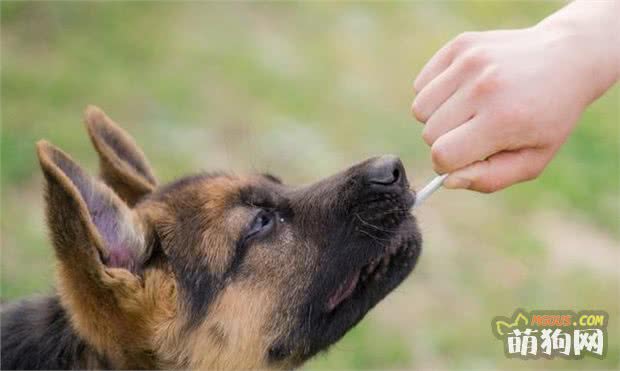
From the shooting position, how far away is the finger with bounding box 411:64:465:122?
3.79 meters

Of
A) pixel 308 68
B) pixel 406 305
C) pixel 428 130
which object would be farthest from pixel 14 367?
pixel 308 68

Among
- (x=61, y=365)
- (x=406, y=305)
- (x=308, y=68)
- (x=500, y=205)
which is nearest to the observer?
(x=61, y=365)

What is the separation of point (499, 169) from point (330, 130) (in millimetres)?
5682

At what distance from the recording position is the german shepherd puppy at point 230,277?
413 centimetres

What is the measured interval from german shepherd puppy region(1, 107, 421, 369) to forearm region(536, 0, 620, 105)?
0.99 m

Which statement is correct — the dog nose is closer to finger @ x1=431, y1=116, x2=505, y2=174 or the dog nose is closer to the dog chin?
the dog chin

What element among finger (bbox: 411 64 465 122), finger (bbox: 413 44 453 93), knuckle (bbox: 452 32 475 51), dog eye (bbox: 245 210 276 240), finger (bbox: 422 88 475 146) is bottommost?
dog eye (bbox: 245 210 276 240)

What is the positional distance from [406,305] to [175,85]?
4011mm

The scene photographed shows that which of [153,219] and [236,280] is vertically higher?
Result: [153,219]

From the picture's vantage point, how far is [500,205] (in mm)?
8500

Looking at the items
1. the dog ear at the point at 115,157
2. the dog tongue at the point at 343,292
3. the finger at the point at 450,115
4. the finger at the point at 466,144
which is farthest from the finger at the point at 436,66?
the dog ear at the point at 115,157

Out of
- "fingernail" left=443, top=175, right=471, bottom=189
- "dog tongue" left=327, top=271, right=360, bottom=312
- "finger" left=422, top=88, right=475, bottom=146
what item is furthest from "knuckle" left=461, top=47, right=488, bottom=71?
"dog tongue" left=327, top=271, right=360, bottom=312

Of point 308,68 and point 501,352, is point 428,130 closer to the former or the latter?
point 501,352

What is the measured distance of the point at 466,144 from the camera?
145 inches
